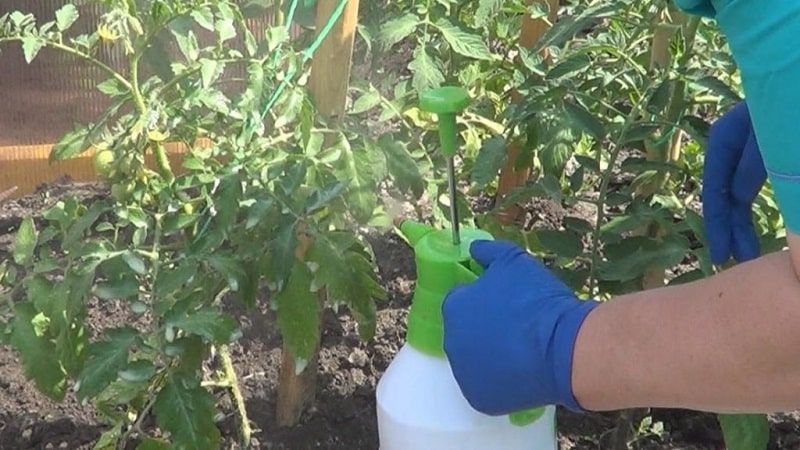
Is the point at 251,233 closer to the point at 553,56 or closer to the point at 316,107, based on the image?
the point at 316,107

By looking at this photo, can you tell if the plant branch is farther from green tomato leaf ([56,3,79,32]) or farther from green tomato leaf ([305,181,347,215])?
green tomato leaf ([305,181,347,215])

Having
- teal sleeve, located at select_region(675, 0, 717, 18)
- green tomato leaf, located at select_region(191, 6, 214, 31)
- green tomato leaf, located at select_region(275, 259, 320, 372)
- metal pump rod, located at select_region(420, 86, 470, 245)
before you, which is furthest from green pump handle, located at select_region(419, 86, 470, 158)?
green tomato leaf, located at select_region(191, 6, 214, 31)

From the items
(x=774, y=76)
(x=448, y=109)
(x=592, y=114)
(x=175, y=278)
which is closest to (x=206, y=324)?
(x=175, y=278)

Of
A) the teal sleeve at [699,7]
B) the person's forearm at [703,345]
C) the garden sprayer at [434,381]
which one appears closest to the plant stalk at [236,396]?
the garden sprayer at [434,381]

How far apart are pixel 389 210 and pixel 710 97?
0.43 metres

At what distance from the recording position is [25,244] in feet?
4.51

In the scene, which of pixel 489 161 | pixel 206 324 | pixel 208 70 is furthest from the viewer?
pixel 489 161

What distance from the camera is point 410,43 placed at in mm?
1982

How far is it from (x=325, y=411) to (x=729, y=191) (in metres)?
0.79

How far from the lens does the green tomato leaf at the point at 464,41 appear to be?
4.82ft

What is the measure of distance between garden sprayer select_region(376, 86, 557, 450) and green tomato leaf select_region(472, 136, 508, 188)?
1.09 feet

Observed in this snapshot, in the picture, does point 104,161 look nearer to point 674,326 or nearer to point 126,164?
point 126,164

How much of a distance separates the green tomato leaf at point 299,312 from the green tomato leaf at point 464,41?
Result: 370 mm

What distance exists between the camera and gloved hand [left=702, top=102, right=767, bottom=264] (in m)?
1.06
